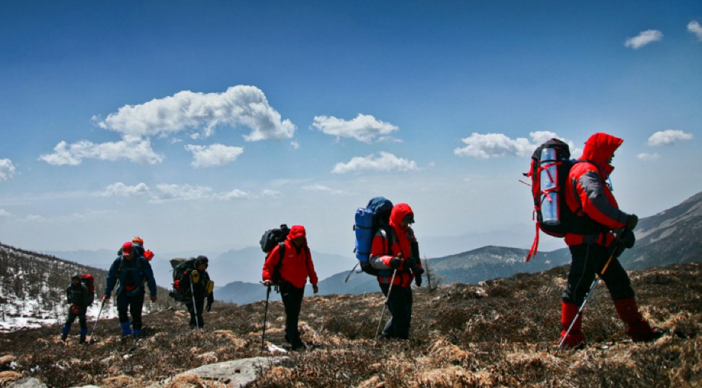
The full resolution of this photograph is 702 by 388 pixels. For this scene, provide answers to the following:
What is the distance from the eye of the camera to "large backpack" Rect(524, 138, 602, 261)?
5.08 m

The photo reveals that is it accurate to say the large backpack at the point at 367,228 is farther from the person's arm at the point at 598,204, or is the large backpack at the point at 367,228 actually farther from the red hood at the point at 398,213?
the person's arm at the point at 598,204

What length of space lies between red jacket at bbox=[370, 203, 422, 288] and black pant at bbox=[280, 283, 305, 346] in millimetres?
2440

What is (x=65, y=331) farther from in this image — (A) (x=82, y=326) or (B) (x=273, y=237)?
(B) (x=273, y=237)

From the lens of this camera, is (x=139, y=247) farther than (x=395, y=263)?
Yes

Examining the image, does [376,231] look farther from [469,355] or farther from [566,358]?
[566,358]

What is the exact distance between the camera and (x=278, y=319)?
15914mm

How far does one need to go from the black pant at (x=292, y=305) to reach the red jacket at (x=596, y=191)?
16.8 ft

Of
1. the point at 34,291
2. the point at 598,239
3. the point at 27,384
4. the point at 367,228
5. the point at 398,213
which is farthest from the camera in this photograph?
the point at 34,291

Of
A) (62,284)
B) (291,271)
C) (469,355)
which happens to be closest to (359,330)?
(291,271)

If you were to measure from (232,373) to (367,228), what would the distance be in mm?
2873

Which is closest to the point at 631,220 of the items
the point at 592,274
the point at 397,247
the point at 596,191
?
the point at 596,191

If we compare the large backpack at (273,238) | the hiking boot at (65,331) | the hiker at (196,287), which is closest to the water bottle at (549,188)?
the large backpack at (273,238)

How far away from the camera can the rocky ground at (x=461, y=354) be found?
3598mm

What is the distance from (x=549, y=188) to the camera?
204 inches
